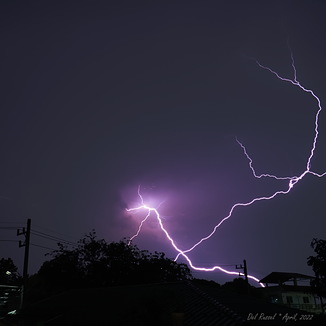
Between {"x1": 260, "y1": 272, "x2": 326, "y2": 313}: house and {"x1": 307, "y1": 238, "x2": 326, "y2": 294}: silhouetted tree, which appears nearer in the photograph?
{"x1": 307, "y1": 238, "x2": 326, "y2": 294}: silhouetted tree

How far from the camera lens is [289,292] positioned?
3606 centimetres

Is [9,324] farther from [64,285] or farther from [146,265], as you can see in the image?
[146,265]

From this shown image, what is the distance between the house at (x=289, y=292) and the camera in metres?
35.6

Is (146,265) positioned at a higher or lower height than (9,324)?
higher

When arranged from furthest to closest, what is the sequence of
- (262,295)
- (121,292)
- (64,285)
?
(262,295)
(64,285)
(121,292)

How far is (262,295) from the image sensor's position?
38.0m

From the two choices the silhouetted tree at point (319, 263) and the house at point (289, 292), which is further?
the house at point (289, 292)

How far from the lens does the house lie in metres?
35.6

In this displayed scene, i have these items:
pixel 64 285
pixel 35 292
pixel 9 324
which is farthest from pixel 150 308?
pixel 35 292

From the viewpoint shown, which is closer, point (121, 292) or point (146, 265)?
point (121, 292)

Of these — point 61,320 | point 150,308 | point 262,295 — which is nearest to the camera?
point 150,308

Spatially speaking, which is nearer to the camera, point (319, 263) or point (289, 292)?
point (319, 263)

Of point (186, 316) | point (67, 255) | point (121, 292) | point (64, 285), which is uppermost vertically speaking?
point (67, 255)

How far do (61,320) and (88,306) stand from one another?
1110 millimetres
